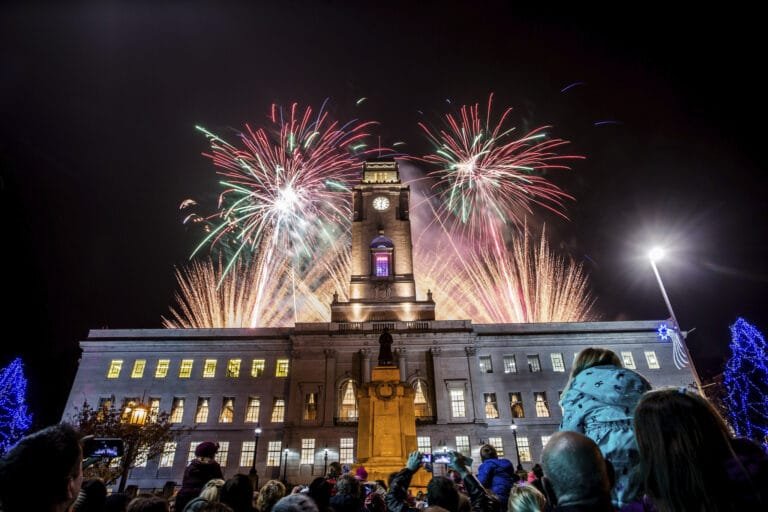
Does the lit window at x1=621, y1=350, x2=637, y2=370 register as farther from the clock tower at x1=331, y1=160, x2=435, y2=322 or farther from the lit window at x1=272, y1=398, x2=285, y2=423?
the lit window at x1=272, y1=398, x2=285, y2=423

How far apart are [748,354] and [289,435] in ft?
126

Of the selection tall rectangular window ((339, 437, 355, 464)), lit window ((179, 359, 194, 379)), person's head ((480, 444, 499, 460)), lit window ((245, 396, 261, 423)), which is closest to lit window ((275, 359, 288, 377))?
lit window ((245, 396, 261, 423))

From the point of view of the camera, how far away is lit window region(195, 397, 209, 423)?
3758 cm

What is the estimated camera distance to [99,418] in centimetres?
3500

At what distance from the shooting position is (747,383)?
123 feet

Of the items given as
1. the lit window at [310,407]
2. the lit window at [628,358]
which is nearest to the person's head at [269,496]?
the lit window at [310,407]

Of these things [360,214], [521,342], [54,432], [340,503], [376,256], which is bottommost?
[340,503]

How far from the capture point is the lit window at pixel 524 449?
1407 inches

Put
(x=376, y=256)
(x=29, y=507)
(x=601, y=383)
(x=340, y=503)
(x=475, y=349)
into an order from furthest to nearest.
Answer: (x=376, y=256) → (x=475, y=349) → (x=340, y=503) → (x=601, y=383) → (x=29, y=507)

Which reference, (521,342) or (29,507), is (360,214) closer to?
(521,342)

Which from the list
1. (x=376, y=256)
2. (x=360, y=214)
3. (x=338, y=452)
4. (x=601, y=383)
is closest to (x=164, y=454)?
(x=338, y=452)

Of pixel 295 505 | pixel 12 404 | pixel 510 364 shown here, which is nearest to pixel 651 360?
pixel 510 364

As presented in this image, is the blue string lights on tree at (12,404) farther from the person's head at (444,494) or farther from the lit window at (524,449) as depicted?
the person's head at (444,494)

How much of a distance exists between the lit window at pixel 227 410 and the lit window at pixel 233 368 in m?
2.08
